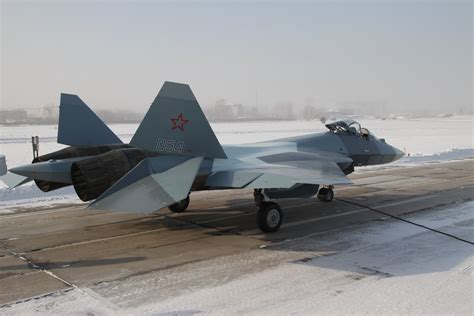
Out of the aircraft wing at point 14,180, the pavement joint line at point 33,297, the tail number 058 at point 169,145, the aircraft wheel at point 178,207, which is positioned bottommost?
the pavement joint line at point 33,297

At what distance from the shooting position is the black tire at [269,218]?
989 cm

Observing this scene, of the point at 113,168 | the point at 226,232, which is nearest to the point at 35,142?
the point at 113,168

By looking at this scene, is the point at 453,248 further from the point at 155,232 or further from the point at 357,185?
the point at 357,185

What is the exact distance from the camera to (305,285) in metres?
6.70

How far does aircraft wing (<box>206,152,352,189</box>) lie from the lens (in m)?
9.46

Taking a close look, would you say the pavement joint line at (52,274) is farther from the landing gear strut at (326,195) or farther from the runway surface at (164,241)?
the landing gear strut at (326,195)

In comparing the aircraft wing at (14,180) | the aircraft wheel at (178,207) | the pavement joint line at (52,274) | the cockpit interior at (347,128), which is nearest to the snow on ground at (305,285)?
the pavement joint line at (52,274)

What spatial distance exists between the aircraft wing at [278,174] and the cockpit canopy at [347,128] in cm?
294

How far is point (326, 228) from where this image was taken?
1050cm

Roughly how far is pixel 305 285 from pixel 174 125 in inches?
188

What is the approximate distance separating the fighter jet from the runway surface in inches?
36.2

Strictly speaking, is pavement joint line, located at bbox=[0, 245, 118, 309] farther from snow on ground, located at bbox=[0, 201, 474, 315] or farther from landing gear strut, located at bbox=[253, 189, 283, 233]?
landing gear strut, located at bbox=[253, 189, 283, 233]

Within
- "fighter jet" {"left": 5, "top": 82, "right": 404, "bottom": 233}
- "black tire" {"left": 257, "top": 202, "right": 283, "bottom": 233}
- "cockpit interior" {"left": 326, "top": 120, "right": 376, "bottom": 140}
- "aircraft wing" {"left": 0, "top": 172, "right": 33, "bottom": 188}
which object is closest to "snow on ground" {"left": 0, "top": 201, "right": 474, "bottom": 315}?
"black tire" {"left": 257, "top": 202, "right": 283, "bottom": 233}

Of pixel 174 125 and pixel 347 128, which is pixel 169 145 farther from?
pixel 347 128
